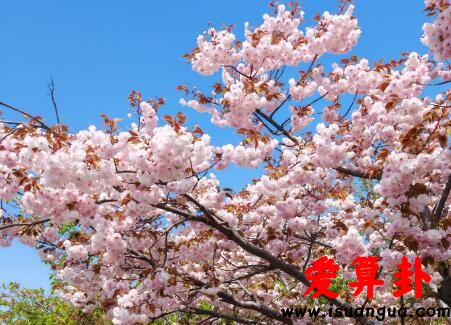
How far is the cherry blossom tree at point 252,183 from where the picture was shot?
430 centimetres

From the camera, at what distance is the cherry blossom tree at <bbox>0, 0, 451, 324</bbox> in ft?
14.1

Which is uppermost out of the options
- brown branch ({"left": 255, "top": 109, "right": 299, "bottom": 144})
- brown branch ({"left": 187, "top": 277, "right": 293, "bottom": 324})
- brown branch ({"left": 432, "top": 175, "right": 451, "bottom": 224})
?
brown branch ({"left": 255, "top": 109, "right": 299, "bottom": 144})

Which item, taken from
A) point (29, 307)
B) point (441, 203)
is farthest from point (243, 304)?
point (29, 307)

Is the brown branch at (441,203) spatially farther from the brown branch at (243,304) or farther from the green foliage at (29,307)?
the green foliage at (29,307)

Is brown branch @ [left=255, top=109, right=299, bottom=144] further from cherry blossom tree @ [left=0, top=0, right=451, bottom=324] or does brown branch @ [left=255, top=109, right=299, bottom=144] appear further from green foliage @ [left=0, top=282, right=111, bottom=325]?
green foliage @ [left=0, top=282, right=111, bottom=325]

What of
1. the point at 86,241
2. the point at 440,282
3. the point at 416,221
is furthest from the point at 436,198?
the point at 86,241

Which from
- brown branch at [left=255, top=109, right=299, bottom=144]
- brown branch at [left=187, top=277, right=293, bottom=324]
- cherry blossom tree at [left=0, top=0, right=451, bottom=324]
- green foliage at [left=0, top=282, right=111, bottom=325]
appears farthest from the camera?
green foliage at [left=0, top=282, right=111, bottom=325]

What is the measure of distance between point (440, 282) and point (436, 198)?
1226 mm

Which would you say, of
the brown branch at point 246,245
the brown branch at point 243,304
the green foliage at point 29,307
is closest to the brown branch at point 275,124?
the brown branch at point 246,245

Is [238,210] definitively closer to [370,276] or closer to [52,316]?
[370,276]

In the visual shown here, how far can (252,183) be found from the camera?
750cm

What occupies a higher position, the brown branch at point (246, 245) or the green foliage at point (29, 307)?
the green foliage at point (29, 307)

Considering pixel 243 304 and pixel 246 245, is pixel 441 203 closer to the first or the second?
pixel 246 245

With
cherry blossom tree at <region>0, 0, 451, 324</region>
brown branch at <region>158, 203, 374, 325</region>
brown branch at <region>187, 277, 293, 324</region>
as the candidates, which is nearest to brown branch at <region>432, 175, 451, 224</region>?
cherry blossom tree at <region>0, 0, 451, 324</region>
